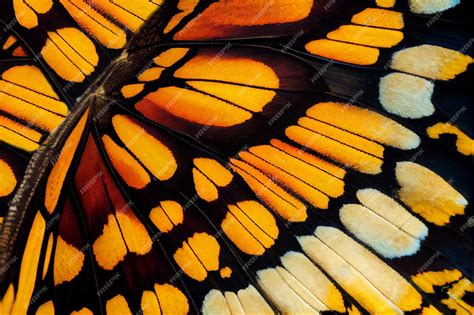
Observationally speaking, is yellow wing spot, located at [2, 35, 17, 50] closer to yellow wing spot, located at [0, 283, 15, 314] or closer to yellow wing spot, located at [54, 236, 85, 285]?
yellow wing spot, located at [54, 236, 85, 285]

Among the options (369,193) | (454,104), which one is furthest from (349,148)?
(454,104)

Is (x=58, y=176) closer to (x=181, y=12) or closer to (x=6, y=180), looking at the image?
(x=6, y=180)

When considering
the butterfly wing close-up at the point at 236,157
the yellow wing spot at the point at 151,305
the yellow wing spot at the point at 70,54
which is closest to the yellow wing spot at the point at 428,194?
the butterfly wing close-up at the point at 236,157

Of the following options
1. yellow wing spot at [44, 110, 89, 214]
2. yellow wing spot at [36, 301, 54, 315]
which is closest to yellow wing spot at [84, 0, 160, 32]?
yellow wing spot at [44, 110, 89, 214]

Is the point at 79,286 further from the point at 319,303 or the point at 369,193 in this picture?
the point at 369,193

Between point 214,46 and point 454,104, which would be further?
point 214,46

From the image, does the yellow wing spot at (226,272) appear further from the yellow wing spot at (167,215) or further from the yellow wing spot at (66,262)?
the yellow wing spot at (66,262)
